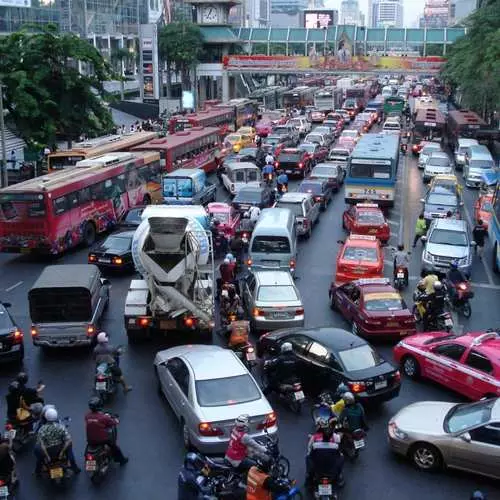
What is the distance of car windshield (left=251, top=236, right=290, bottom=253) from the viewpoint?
22703mm

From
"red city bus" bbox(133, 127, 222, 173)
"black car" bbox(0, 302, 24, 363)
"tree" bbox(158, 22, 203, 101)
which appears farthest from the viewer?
"tree" bbox(158, 22, 203, 101)

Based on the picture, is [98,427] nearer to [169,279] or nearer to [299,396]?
[299,396]

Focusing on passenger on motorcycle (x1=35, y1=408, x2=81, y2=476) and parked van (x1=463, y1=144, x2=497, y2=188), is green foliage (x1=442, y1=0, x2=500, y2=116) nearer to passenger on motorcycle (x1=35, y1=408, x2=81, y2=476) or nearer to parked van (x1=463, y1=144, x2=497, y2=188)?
parked van (x1=463, y1=144, x2=497, y2=188)

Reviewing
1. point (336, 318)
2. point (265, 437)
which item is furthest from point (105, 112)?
point (265, 437)

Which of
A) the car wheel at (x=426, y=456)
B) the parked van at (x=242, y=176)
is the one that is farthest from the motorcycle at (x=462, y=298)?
the parked van at (x=242, y=176)

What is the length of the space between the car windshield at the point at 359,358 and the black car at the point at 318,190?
60.5 ft

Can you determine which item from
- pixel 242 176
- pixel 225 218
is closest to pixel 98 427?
pixel 225 218

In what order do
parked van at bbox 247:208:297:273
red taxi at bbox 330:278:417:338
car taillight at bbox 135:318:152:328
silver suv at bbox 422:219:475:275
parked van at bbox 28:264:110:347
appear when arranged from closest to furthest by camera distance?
1. parked van at bbox 28:264:110:347
2. car taillight at bbox 135:318:152:328
3. red taxi at bbox 330:278:417:338
4. parked van at bbox 247:208:297:273
5. silver suv at bbox 422:219:475:275

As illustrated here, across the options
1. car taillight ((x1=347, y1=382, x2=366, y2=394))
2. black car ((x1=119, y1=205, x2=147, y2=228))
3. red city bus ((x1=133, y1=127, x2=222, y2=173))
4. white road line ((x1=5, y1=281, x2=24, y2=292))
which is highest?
red city bus ((x1=133, y1=127, x2=222, y2=173))

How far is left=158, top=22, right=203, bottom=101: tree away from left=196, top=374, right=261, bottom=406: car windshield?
77.9m

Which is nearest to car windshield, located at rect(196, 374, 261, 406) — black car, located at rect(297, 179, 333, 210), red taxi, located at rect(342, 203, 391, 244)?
red taxi, located at rect(342, 203, 391, 244)

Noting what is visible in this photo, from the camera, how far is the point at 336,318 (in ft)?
65.5

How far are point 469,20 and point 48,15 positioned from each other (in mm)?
40152

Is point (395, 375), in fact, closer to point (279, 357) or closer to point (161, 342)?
point (279, 357)
